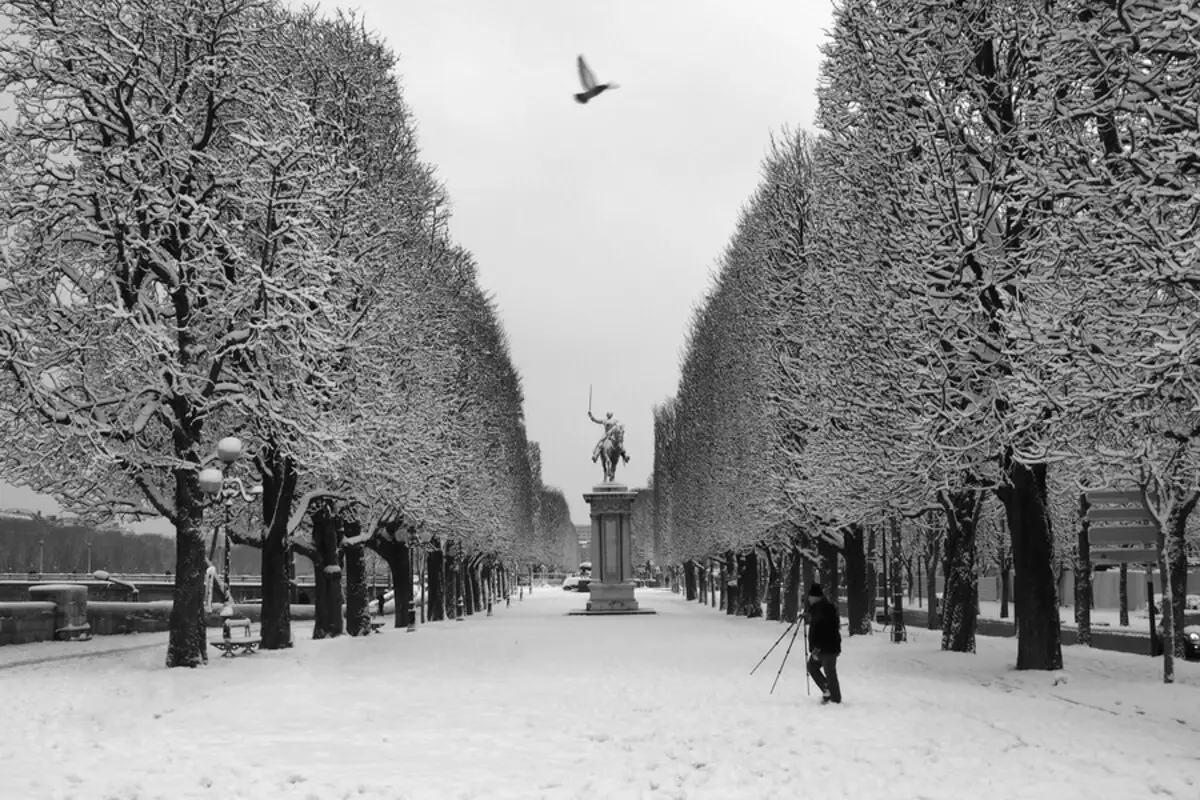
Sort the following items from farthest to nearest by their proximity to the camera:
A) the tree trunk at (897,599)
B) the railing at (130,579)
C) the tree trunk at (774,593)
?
the railing at (130,579) → the tree trunk at (774,593) → the tree trunk at (897,599)

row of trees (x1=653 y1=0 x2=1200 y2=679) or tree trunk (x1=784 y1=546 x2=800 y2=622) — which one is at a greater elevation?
row of trees (x1=653 y1=0 x2=1200 y2=679)

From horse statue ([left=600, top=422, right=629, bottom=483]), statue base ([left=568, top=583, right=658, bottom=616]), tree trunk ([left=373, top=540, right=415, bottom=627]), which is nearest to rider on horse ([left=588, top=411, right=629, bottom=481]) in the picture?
horse statue ([left=600, top=422, right=629, bottom=483])

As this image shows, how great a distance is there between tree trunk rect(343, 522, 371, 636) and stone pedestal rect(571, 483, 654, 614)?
21.7 metres

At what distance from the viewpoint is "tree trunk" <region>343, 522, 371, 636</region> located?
35.7m

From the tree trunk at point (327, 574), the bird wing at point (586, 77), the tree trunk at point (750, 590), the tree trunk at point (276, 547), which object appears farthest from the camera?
the tree trunk at point (750, 590)

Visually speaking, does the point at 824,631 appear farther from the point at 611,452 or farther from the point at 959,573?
the point at 611,452

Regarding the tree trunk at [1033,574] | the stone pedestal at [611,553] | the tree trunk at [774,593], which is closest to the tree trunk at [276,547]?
the tree trunk at [1033,574]

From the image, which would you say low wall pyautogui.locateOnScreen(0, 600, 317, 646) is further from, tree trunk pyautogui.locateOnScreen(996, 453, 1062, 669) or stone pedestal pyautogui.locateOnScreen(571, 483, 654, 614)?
tree trunk pyautogui.locateOnScreen(996, 453, 1062, 669)

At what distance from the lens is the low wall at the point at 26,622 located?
28297mm

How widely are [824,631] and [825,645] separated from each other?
0.67ft

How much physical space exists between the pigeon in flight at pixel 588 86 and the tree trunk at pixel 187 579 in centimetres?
1128

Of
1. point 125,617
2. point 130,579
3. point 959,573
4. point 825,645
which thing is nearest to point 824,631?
point 825,645

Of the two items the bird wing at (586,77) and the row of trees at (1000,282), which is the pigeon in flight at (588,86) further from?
the row of trees at (1000,282)

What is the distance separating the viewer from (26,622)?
29250 millimetres
